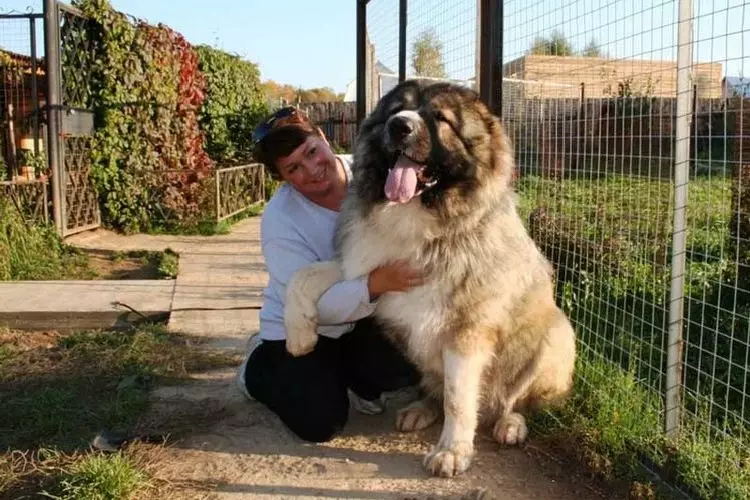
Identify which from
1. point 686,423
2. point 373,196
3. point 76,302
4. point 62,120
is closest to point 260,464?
point 373,196

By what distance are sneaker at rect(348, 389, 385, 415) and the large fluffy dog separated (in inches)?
25.3

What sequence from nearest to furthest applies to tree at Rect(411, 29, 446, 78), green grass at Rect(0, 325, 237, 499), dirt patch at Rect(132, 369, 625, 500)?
green grass at Rect(0, 325, 237, 499) < dirt patch at Rect(132, 369, 625, 500) < tree at Rect(411, 29, 446, 78)

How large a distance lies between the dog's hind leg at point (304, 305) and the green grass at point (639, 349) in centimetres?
118

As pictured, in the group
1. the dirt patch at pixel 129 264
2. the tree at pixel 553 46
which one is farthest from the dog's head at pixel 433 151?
the dirt patch at pixel 129 264

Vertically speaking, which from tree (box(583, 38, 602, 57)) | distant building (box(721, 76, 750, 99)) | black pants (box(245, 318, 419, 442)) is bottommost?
black pants (box(245, 318, 419, 442))

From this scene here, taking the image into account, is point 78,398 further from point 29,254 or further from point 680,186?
point 29,254

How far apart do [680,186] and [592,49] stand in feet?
3.00

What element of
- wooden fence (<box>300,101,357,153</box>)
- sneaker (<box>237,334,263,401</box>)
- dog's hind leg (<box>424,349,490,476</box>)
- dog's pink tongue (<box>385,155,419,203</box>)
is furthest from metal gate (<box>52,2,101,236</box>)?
wooden fence (<box>300,101,357,153</box>)

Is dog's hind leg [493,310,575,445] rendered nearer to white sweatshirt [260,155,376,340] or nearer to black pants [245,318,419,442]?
black pants [245,318,419,442]

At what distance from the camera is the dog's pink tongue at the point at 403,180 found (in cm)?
278

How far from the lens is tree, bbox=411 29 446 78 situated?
474 centimetres

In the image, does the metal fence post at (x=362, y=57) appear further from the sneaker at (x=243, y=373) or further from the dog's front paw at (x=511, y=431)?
→ the dog's front paw at (x=511, y=431)

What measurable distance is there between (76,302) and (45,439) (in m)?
2.61

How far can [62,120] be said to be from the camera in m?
8.09
